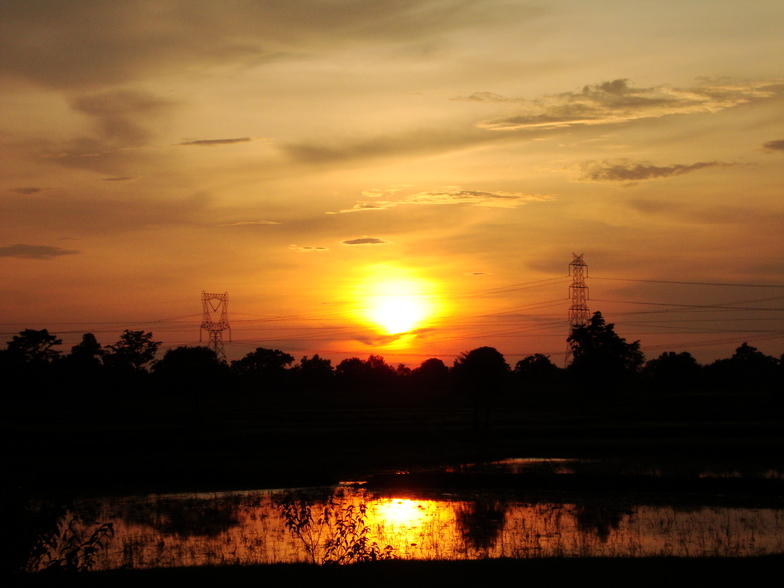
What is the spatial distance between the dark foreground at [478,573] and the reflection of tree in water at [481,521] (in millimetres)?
4343

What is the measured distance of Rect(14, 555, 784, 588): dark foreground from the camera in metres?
14.3

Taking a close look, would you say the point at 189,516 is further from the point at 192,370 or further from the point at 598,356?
the point at 598,356

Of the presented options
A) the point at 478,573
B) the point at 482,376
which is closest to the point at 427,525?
the point at 478,573

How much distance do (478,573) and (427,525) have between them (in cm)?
802

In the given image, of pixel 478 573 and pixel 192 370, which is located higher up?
pixel 192 370

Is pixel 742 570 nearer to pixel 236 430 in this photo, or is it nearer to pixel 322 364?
pixel 236 430

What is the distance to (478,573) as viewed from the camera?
15.0 m

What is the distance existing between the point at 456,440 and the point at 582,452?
32.0ft

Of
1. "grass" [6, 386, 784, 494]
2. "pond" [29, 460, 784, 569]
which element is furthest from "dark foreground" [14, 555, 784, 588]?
"grass" [6, 386, 784, 494]

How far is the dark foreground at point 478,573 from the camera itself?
14328 millimetres

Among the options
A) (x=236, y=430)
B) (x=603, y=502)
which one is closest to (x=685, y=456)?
(x=603, y=502)

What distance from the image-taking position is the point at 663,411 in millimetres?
63281

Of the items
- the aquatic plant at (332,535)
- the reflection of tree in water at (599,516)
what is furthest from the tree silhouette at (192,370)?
the reflection of tree in water at (599,516)

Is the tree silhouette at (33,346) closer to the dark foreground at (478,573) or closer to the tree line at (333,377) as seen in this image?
the tree line at (333,377)
